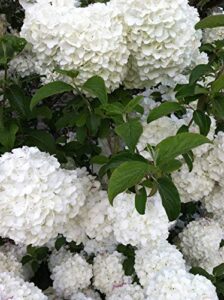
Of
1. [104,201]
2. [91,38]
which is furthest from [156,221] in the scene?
[91,38]

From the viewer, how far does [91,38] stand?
1297 millimetres

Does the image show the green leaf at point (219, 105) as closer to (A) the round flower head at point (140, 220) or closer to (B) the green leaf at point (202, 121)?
(B) the green leaf at point (202, 121)

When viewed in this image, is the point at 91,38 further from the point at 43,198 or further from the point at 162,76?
the point at 43,198

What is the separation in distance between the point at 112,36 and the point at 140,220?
0.45 m

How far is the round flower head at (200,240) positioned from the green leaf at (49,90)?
69 centimetres

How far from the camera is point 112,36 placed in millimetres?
1291

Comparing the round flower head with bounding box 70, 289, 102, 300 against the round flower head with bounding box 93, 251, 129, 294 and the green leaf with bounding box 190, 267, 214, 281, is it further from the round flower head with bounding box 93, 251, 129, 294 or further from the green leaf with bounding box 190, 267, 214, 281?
the green leaf with bounding box 190, 267, 214, 281

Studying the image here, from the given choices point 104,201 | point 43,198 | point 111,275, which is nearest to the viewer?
point 43,198

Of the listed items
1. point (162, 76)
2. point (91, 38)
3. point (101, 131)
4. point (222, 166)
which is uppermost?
point (91, 38)

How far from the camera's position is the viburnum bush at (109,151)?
1272 millimetres

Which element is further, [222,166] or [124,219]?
[222,166]

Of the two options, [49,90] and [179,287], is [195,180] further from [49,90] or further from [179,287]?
[49,90]

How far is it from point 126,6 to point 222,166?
52 centimetres

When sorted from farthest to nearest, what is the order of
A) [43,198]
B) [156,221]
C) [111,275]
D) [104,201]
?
1. [111,275]
2. [104,201]
3. [156,221]
4. [43,198]
